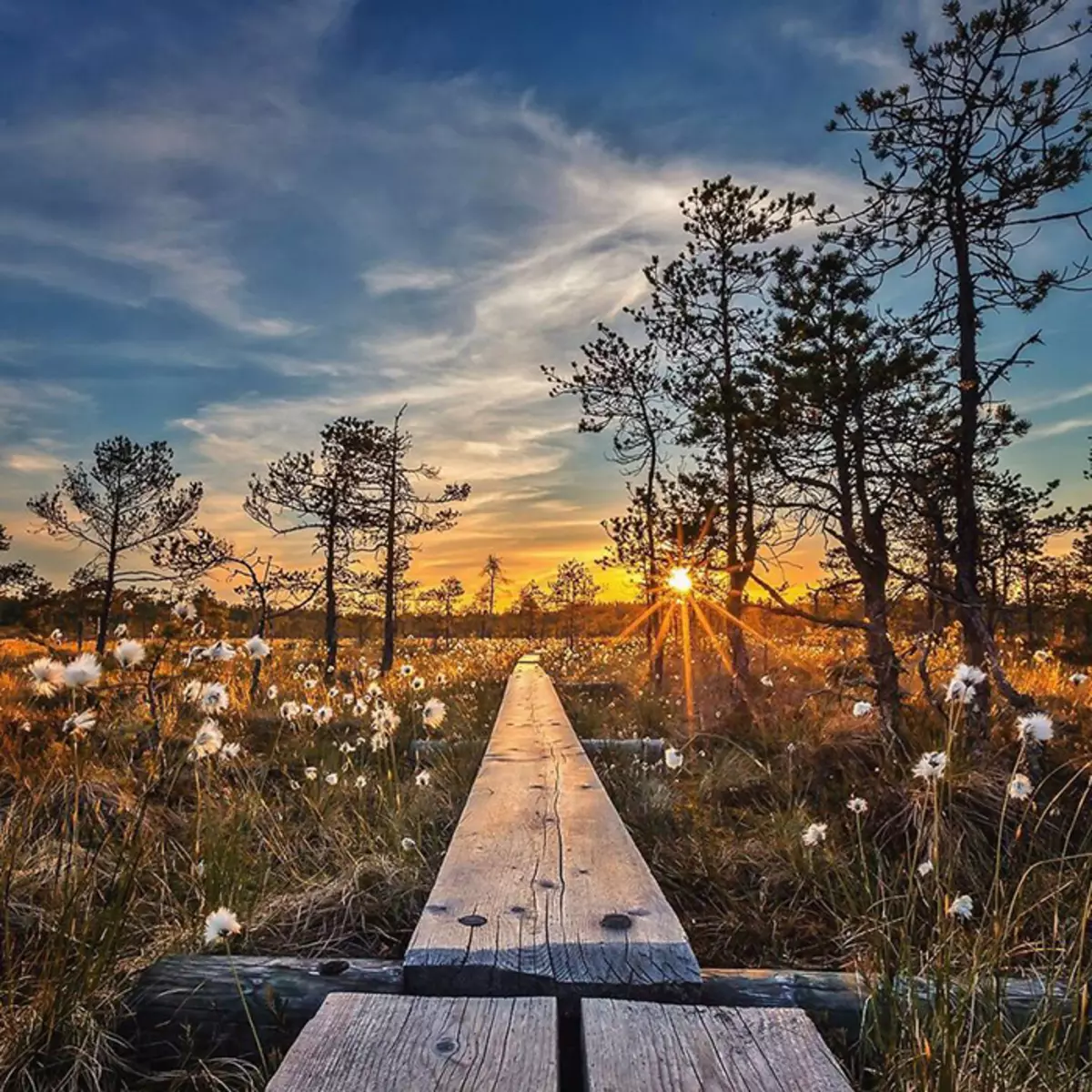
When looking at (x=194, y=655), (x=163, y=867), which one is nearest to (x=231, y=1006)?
(x=194, y=655)

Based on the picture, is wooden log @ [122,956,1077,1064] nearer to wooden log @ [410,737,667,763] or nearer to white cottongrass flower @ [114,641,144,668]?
white cottongrass flower @ [114,641,144,668]

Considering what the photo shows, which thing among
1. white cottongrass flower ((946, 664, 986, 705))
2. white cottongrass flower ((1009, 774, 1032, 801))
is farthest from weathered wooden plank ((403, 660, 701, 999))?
white cottongrass flower ((946, 664, 986, 705))

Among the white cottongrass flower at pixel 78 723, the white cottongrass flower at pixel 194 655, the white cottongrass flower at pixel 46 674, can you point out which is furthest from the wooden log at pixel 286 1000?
the white cottongrass flower at pixel 194 655

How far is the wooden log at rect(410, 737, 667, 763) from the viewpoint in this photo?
647cm

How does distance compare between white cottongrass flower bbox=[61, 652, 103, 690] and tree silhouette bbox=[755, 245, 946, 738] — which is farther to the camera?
tree silhouette bbox=[755, 245, 946, 738]

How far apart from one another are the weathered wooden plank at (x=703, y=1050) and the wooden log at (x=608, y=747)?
16.0 ft

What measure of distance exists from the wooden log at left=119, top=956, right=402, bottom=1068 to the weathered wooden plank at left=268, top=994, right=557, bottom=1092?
0.39 meters

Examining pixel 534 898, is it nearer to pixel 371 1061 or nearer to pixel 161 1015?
pixel 371 1061

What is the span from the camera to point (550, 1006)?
1626 millimetres

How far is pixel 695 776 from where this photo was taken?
606 cm

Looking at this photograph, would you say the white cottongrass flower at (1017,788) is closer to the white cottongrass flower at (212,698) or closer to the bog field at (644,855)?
the bog field at (644,855)

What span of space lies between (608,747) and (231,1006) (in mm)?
4902

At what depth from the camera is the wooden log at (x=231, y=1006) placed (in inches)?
78.4

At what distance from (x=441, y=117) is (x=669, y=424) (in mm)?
8883
